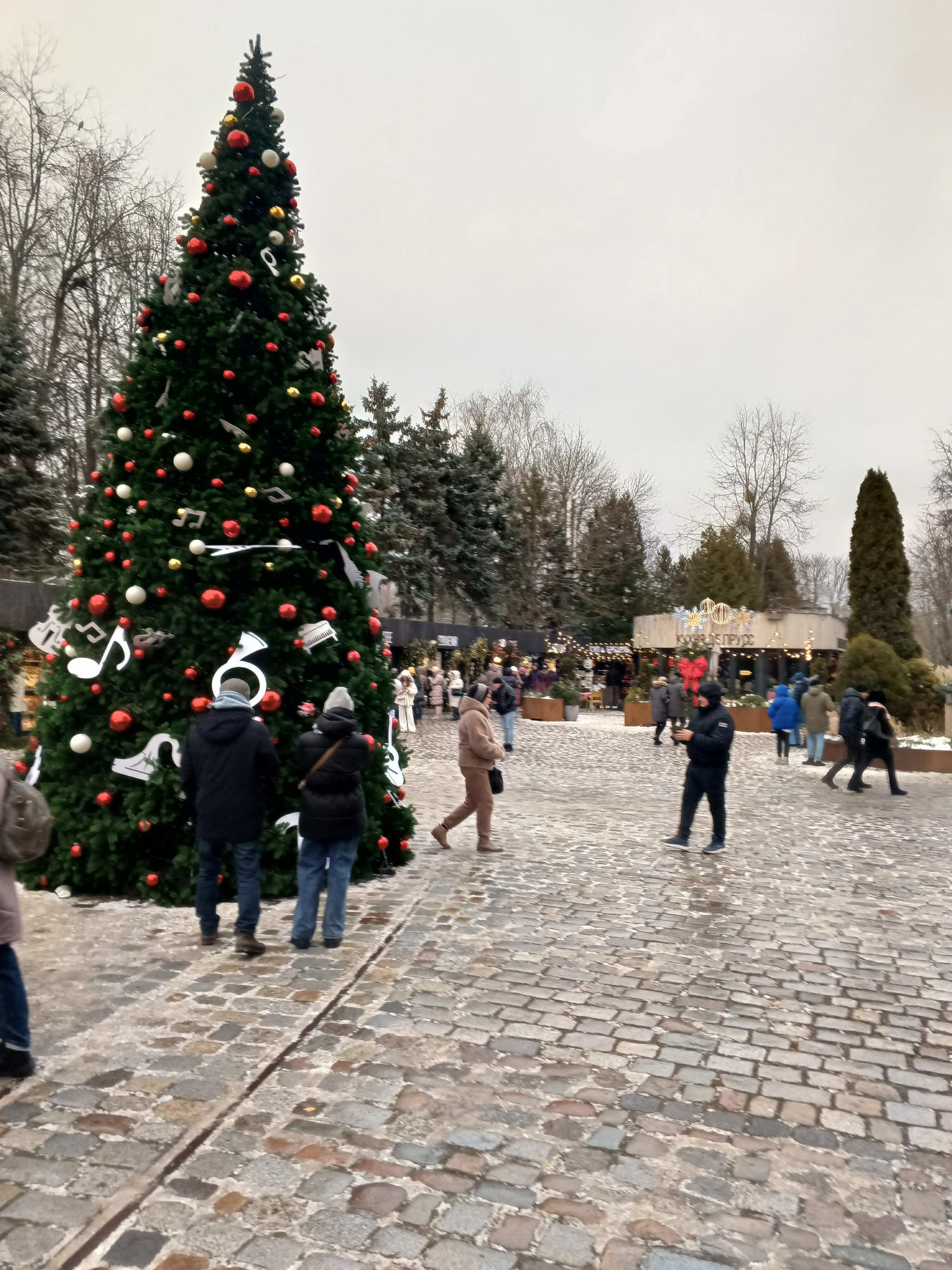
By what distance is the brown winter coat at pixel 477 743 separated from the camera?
9227mm

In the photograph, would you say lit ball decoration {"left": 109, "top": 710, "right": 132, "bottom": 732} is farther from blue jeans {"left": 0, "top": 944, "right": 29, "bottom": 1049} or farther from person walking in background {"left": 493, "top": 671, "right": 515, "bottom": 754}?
person walking in background {"left": 493, "top": 671, "right": 515, "bottom": 754}

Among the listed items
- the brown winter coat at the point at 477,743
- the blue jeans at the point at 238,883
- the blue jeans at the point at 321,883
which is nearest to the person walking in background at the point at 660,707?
the brown winter coat at the point at 477,743

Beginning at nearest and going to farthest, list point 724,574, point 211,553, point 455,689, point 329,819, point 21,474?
point 329,819, point 211,553, point 21,474, point 455,689, point 724,574

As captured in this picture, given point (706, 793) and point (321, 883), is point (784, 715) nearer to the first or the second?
point (706, 793)

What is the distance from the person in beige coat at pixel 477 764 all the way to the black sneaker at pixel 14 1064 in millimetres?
5419

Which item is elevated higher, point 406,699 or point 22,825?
point 406,699

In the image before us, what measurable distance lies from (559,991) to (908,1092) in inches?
73.5

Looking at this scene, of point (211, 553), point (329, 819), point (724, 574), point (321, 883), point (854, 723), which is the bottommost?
point (321, 883)

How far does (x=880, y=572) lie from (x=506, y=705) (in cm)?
1658

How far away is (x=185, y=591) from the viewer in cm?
720

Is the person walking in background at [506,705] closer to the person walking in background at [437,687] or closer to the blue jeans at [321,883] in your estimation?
the person walking in background at [437,687]

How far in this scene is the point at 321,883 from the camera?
614cm

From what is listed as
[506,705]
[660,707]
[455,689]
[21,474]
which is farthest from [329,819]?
[455,689]

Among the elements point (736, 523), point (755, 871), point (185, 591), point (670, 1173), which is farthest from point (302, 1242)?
point (736, 523)
